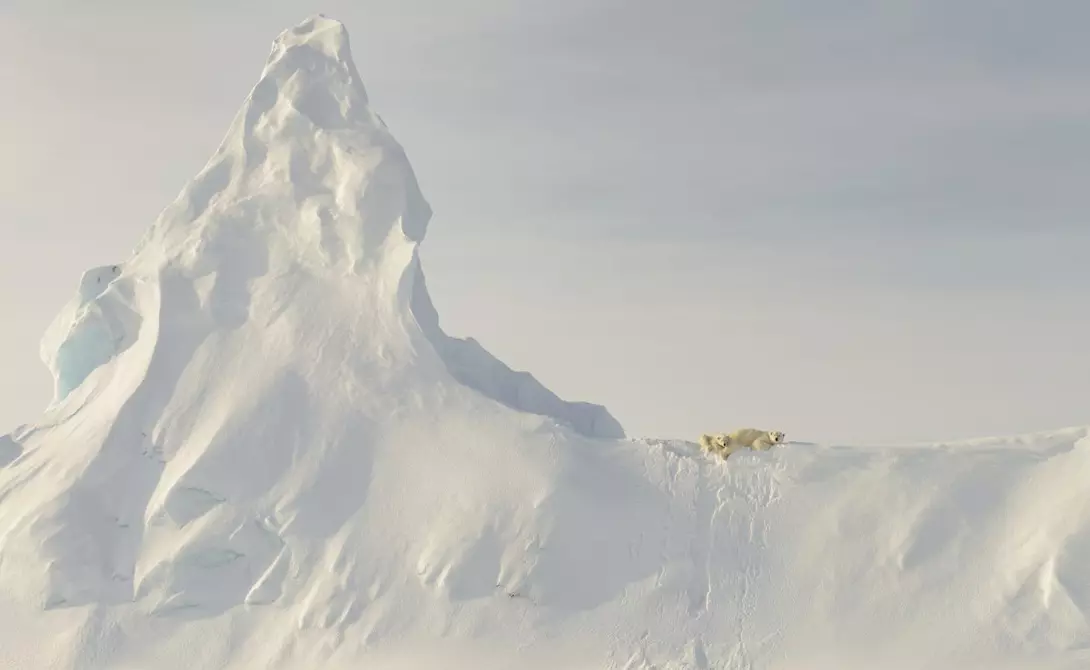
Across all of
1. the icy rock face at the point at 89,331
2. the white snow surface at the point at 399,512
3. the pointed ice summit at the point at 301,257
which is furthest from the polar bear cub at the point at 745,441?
the icy rock face at the point at 89,331

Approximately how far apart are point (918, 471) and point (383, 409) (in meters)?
12.4

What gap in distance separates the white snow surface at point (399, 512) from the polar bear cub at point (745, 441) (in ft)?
1.03

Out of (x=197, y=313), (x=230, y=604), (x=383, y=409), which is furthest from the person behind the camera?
(x=197, y=313)

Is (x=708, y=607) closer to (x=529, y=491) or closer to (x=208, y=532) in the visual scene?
(x=529, y=491)

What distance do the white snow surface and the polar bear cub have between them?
12.3 inches

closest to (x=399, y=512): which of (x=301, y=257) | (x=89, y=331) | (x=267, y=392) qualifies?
(x=267, y=392)

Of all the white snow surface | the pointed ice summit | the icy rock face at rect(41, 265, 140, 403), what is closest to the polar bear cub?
the white snow surface

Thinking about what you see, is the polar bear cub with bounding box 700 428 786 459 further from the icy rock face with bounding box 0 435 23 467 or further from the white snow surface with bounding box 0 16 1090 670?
the icy rock face with bounding box 0 435 23 467

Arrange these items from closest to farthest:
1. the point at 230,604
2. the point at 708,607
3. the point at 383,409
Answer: the point at 708,607
the point at 230,604
the point at 383,409

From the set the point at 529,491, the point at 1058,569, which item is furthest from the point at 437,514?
the point at 1058,569

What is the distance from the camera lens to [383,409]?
27016mm

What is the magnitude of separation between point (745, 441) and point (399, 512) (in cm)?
807

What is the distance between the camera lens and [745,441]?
82.5 feet

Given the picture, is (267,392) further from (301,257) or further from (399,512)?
(399,512)
